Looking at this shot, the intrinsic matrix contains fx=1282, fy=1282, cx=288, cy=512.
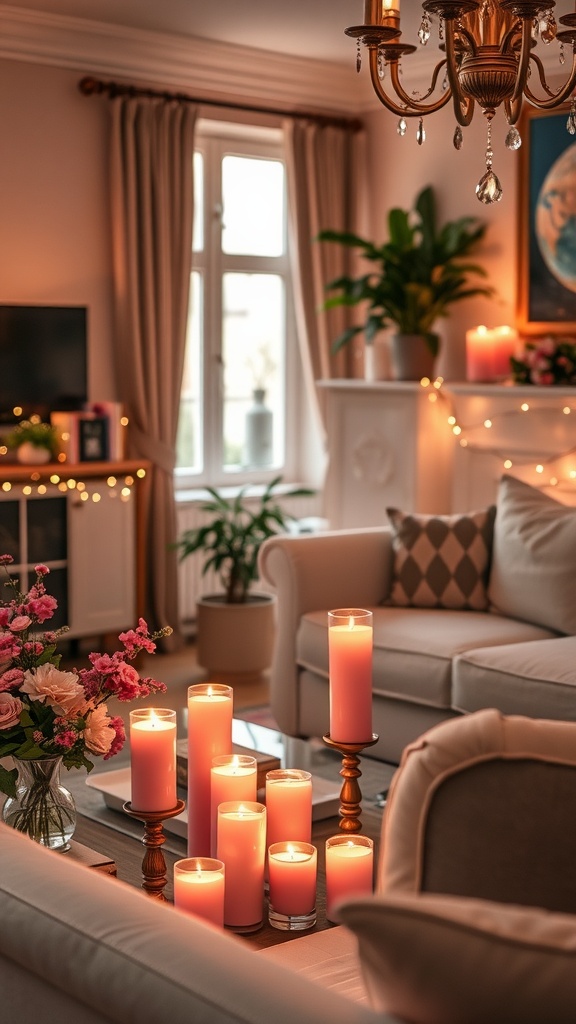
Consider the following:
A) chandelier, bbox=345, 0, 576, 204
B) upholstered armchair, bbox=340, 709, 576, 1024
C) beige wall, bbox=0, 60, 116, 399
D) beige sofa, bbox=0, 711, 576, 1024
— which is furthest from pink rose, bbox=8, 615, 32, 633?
beige wall, bbox=0, 60, 116, 399

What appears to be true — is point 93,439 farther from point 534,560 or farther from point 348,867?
point 348,867

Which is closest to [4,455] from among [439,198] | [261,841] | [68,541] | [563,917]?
[68,541]

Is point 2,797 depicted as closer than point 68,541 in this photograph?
Yes

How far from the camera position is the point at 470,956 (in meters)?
0.87

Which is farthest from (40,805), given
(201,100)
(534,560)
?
(201,100)

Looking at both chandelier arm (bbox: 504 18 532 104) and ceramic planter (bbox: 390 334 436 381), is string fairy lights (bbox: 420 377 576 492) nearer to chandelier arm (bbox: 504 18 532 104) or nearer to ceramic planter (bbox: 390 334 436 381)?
ceramic planter (bbox: 390 334 436 381)

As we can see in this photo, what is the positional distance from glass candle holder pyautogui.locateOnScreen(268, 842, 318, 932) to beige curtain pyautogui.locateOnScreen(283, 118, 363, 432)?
4276 millimetres

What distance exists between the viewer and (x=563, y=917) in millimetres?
921

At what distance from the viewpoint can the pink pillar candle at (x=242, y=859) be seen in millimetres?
1892

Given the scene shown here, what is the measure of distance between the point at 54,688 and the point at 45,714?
64 mm

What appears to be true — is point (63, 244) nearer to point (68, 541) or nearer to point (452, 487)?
point (68, 541)

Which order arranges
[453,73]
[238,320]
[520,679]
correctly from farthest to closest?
1. [238,320]
2. [520,679]
3. [453,73]

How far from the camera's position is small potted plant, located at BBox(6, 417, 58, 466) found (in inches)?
199

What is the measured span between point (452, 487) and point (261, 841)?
3564mm
